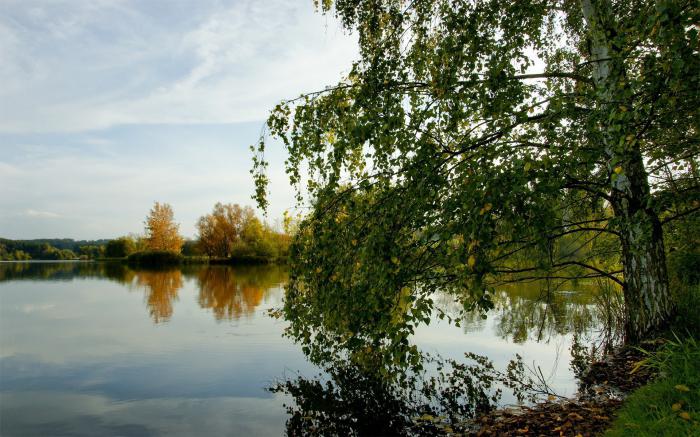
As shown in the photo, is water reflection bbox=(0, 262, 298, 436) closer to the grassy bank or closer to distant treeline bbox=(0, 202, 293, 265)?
the grassy bank

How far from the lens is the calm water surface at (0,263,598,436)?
7656 mm

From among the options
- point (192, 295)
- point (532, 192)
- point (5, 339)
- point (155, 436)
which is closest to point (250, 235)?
point (192, 295)

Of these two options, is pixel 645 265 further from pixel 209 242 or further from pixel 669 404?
pixel 209 242

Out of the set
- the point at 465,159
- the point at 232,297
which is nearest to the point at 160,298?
the point at 232,297

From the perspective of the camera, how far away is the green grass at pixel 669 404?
3924mm

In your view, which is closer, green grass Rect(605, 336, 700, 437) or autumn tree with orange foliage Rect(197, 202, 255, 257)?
green grass Rect(605, 336, 700, 437)

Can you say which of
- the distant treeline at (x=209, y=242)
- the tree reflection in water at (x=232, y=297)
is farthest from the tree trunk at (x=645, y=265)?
the distant treeline at (x=209, y=242)

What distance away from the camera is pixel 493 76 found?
4902 millimetres

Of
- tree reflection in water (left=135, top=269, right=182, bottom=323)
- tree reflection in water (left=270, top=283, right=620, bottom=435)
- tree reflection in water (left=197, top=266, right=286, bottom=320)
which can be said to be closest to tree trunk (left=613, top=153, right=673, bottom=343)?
tree reflection in water (left=270, top=283, right=620, bottom=435)

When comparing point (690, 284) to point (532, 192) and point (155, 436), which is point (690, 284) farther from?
point (155, 436)

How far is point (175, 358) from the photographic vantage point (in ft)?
37.3

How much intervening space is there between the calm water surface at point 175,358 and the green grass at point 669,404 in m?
3.05

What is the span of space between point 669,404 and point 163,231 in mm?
66032

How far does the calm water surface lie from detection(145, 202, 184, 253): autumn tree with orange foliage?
43328 mm
